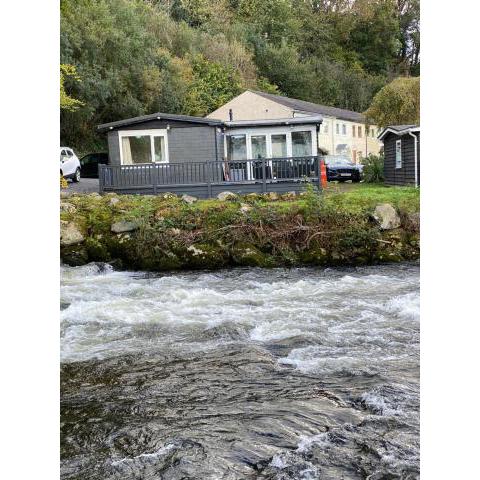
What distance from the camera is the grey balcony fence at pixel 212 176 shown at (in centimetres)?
1396

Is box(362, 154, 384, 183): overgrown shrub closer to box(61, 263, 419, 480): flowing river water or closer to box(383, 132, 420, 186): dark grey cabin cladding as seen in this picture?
box(383, 132, 420, 186): dark grey cabin cladding

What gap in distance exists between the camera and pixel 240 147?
1683 cm

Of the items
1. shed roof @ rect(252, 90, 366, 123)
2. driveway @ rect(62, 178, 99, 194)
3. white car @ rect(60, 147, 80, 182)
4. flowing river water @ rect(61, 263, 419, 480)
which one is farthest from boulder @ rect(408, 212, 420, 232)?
shed roof @ rect(252, 90, 366, 123)

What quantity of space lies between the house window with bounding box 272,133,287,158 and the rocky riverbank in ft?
19.4

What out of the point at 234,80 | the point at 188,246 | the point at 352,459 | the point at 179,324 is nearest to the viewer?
the point at 352,459

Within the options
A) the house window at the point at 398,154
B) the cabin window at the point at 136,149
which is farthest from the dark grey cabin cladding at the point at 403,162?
the cabin window at the point at 136,149

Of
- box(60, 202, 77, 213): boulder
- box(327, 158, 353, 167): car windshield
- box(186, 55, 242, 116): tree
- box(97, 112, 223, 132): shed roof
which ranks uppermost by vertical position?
box(186, 55, 242, 116): tree

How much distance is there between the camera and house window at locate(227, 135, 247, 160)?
16.8 meters

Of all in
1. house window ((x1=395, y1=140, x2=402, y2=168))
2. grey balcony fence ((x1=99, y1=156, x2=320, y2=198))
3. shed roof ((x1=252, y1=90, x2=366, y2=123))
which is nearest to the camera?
grey balcony fence ((x1=99, y1=156, x2=320, y2=198))

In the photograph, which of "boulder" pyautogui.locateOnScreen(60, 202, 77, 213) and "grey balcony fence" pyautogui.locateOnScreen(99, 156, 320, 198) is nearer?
"boulder" pyautogui.locateOnScreen(60, 202, 77, 213)
